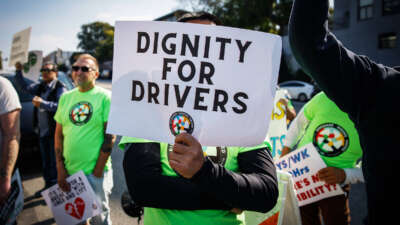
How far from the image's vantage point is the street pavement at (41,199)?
3.38 meters

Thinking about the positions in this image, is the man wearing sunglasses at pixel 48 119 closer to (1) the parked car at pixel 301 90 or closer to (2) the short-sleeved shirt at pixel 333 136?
(2) the short-sleeved shirt at pixel 333 136

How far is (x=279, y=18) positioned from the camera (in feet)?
94.3

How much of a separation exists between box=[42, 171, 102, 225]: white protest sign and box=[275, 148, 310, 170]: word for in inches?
70.3

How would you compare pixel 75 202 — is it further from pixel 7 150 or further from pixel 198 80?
pixel 198 80

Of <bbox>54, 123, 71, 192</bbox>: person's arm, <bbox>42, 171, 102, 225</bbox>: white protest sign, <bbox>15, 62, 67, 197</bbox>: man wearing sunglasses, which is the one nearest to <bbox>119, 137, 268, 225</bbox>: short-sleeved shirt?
<bbox>42, 171, 102, 225</bbox>: white protest sign

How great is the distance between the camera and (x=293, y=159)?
2.49 m

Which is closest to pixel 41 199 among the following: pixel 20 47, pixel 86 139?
pixel 86 139

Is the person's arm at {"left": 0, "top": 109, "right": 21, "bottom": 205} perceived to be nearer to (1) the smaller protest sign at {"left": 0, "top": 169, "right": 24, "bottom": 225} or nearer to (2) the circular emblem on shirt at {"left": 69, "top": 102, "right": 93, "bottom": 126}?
(1) the smaller protest sign at {"left": 0, "top": 169, "right": 24, "bottom": 225}

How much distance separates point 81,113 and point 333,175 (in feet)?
7.85

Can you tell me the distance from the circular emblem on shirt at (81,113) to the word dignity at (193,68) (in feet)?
5.77

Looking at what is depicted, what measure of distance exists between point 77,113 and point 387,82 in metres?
2.52

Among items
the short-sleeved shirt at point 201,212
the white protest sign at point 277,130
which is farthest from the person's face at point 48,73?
the short-sleeved shirt at point 201,212

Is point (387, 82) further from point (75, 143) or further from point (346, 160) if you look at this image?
point (75, 143)

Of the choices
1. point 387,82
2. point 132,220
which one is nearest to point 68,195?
point 132,220
